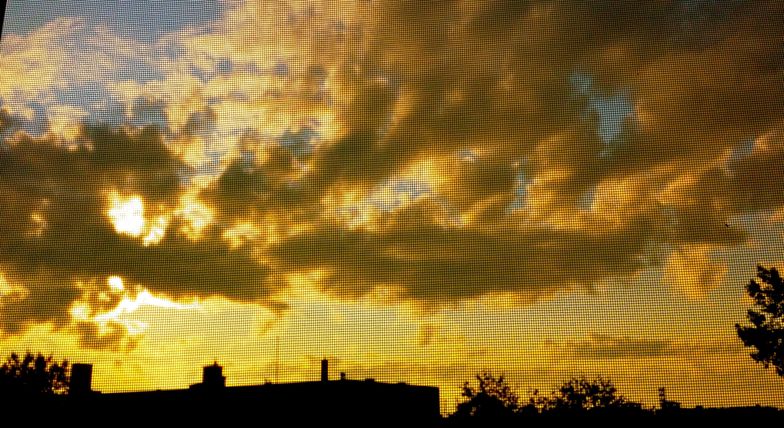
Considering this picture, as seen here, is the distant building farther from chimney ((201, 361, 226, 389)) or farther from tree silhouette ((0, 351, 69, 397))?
tree silhouette ((0, 351, 69, 397))

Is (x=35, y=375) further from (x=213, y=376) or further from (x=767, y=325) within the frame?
(x=767, y=325)

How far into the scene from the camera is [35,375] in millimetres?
35062

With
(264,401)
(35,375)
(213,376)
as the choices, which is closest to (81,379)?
(213,376)

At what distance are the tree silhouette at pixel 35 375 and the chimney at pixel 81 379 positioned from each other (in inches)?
632

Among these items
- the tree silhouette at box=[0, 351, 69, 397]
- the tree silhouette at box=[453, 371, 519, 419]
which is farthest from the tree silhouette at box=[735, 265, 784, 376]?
the tree silhouette at box=[0, 351, 69, 397]

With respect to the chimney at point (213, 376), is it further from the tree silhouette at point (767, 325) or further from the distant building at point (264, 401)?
the tree silhouette at point (767, 325)

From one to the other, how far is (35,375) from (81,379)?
A: 720 inches

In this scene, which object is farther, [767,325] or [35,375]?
[35,375]

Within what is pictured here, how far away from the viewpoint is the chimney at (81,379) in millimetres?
19906

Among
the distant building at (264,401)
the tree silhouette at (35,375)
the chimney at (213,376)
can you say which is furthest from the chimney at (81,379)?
the tree silhouette at (35,375)

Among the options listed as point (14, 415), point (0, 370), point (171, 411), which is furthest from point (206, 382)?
point (0, 370)

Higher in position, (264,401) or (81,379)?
(81,379)

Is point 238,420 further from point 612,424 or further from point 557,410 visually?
point 557,410

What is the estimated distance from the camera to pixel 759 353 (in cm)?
2394
